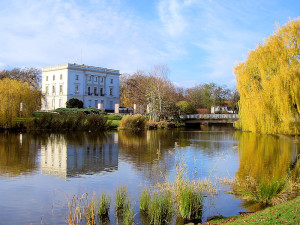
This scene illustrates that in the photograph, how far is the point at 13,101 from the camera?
33.3 meters

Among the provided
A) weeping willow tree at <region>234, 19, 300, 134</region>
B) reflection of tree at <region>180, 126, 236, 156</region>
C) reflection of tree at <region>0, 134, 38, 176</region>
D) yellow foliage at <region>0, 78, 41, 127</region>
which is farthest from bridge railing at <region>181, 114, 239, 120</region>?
reflection of tree at <region>0, 134, 38, 176</region>

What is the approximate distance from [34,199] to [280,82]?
2107 centimetres

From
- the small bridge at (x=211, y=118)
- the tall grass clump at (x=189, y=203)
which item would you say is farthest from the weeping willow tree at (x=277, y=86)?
the small bridge at (x=211, y=118)

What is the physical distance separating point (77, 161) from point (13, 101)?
19.8 metres

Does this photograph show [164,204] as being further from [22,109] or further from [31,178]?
[22,109]

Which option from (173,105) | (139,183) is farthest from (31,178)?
(173,105)

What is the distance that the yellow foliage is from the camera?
108 ft

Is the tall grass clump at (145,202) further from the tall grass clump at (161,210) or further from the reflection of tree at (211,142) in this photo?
the reflection of tree at (211,142)

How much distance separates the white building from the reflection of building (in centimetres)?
5771

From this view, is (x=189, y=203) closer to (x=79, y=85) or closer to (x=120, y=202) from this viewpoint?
(x=120, y=202)

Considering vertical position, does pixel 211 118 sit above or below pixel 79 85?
below

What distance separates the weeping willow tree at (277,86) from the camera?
1001 inches

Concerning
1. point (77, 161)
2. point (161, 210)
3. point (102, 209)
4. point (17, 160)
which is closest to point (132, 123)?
point (77, 161)

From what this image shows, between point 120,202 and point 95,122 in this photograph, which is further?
point 95,122
